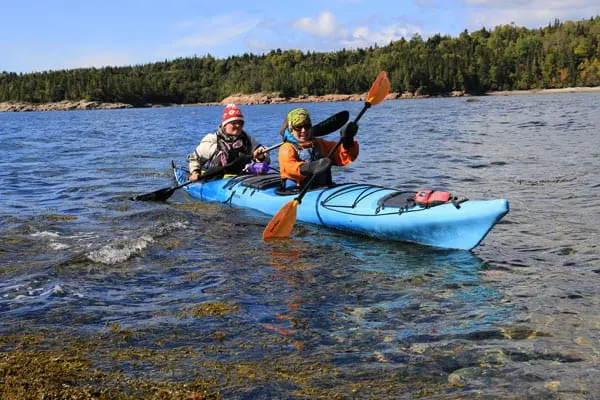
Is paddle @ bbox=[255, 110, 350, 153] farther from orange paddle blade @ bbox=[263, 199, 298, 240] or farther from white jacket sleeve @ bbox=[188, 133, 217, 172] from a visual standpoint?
white jacket sleeve @ bbox=[188, 133, 217, 172]

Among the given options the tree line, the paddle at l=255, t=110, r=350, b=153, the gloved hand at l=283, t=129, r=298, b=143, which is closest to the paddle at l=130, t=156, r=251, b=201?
the paddle at l=255, t=110, r=350, b=153

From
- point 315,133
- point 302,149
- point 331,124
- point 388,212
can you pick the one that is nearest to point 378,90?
point 331,124

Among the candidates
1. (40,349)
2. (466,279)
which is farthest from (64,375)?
(466,279)

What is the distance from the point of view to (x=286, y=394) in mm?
3623

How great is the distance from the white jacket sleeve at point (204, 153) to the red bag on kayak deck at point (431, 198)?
505 cm

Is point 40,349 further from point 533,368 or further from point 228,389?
point 533,368

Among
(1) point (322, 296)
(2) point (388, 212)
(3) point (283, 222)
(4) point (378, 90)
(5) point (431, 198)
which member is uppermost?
(4) point (378, 90)

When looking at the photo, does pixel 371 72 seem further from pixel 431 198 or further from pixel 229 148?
pixel 431 198

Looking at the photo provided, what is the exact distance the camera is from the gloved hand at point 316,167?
7551 mm

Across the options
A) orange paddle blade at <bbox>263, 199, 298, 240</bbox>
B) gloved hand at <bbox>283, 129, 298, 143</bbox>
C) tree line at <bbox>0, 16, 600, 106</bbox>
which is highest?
tree line at <bbox>0, 16, 600, 106</bbox>

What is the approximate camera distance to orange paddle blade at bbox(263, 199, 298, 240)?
25.1ft

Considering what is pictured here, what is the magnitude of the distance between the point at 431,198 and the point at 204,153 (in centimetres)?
546

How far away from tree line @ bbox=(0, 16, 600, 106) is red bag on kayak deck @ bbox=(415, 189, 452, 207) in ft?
368

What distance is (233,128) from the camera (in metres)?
10.6
